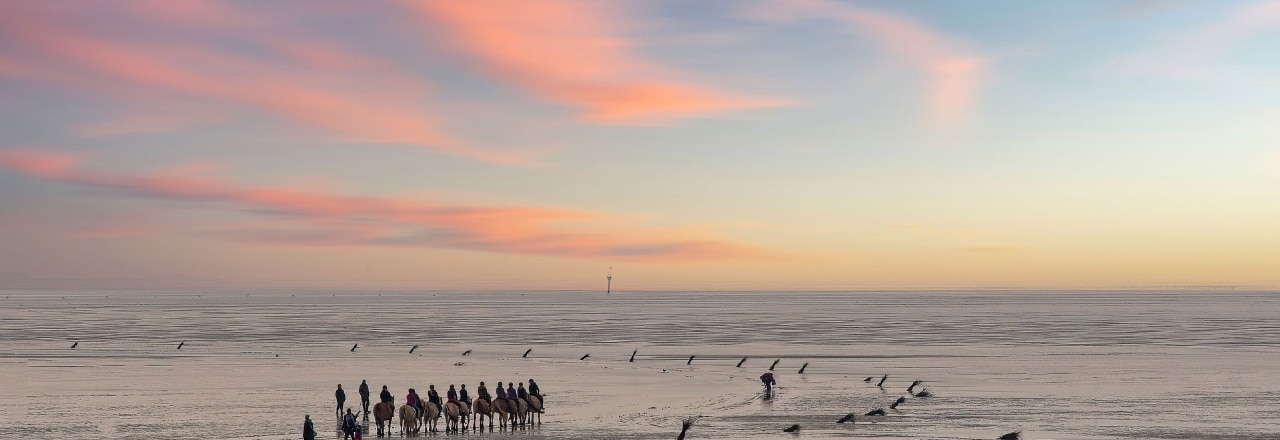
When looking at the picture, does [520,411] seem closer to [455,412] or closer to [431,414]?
[455,412]

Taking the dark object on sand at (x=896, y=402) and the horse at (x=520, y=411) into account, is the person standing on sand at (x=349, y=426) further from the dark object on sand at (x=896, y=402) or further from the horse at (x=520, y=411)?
the dark object on sand at (x=896, y=402)

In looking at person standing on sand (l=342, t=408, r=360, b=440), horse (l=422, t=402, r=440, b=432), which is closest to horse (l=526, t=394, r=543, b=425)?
horse (l=422, t=402, r=440, b=432)

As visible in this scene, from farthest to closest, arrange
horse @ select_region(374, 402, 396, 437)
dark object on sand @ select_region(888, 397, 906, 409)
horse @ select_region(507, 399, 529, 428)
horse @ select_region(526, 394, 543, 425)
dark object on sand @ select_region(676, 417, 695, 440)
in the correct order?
dark object on sand @ select_region(888, 397, 906, 409) < horse @ select_region(526, 394, 543, 425) < horse @ select_region(507, 399, 529, 428) < horse @ select_region(374, 402, 396, 437) < dark object on sand @ select_region(676, 417, 695, 440)

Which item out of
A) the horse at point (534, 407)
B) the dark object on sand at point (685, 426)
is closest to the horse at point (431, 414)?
the horse at point (534, 407)

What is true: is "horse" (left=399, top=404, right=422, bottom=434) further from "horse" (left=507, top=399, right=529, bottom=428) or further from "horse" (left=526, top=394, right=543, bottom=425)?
"horse" (left=526, top=394, right=543, bottom=425)

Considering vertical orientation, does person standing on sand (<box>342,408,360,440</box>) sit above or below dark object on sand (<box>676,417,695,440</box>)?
above

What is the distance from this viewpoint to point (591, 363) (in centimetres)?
7956

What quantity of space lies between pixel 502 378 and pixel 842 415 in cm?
2564

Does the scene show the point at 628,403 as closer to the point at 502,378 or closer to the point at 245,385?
the point at 502,378

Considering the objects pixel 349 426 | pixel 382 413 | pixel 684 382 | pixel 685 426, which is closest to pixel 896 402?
pixel 685 426

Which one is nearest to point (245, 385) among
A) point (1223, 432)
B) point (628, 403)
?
point (628, 403)

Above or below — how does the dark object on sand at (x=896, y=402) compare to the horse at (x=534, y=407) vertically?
below

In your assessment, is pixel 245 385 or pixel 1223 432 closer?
pixel 1223 432

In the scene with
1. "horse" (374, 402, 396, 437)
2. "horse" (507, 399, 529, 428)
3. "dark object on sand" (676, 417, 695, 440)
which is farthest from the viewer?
"horse" (507, 399, 529, 428)
